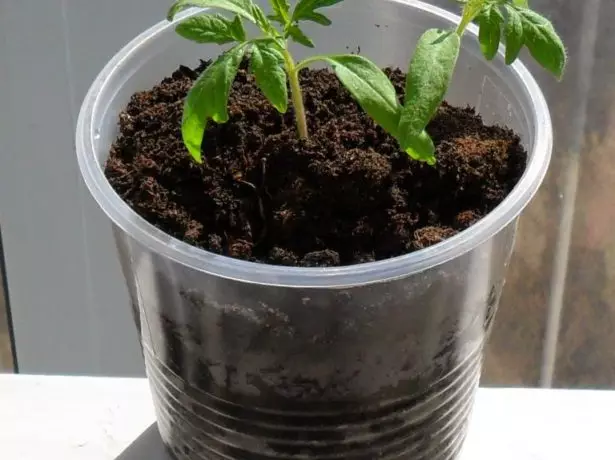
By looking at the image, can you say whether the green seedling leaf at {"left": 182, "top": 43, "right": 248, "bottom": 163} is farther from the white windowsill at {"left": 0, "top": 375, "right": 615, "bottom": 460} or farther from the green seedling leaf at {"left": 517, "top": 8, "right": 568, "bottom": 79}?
the white windowsill at {"left": 0, "top": 375, "right": 615, "bottom": 460}

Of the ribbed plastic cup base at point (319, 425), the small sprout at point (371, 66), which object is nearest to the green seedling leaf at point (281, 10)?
the small sprout at point (371, 66)

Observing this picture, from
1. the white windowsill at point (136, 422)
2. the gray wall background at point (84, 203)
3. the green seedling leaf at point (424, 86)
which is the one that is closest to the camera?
the green seedling leaf at point (424, 86)

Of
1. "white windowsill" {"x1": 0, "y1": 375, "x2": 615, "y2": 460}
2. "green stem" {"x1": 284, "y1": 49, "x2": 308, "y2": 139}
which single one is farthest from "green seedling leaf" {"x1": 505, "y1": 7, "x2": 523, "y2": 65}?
"white windowsill" {"x1": 0, "y1": 375, "x2": 615, "y2": 460}

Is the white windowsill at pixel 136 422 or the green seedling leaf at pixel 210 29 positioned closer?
the green seedling leaf at pixel 210 29

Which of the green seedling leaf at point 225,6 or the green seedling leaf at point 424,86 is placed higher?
the green seedling leaf at point 225,6

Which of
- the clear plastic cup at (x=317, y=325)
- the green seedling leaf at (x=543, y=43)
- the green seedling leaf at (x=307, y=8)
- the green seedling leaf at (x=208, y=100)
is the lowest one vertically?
the clear plastic cup at (x=317, y=325)

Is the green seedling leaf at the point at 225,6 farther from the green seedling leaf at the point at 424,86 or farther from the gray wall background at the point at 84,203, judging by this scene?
the gray wall background at the point at 84,203

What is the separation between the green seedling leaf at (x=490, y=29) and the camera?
18.6 inches

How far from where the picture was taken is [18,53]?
84cm

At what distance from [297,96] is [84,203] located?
1.59 ft

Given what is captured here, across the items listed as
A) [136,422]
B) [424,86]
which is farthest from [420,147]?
[136,422]

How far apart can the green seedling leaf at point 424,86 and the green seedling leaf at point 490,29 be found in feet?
0.07

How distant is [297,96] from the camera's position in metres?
0.50

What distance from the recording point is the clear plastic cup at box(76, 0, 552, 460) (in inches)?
17.8
